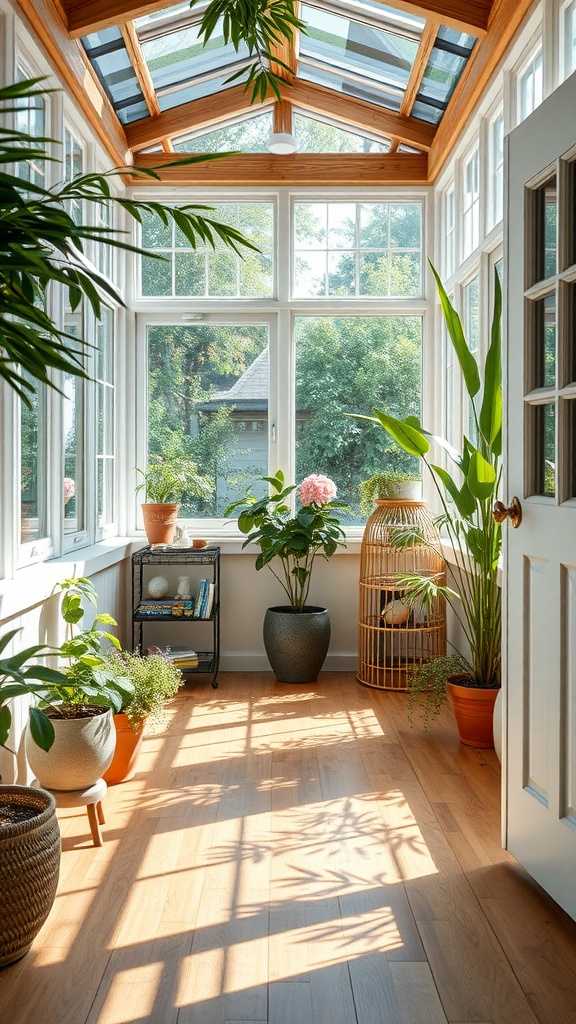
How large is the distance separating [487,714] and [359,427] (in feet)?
7.32

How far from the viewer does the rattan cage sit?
4.61m

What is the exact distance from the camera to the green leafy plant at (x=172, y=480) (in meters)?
4.91

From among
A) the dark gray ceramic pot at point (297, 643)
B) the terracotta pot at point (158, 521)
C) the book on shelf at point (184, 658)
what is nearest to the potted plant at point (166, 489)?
the terracotta pot at point (158, 521)

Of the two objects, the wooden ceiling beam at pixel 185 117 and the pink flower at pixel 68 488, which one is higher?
the wooden ceiling beam at pixel 185 117

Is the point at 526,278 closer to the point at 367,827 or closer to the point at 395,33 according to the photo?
the point at 367,827

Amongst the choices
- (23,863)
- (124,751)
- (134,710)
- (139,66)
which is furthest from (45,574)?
(139,66)

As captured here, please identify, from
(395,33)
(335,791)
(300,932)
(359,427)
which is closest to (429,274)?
(359,427)

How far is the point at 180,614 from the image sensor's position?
4.64m

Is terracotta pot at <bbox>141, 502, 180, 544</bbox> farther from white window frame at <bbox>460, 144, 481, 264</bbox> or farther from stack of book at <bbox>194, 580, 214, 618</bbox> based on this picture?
white window frame at <bbox>460, 144, 481, 264</bbox>

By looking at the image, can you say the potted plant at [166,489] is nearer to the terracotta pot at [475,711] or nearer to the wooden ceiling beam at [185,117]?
the wooden ceiling beam at [185,117]

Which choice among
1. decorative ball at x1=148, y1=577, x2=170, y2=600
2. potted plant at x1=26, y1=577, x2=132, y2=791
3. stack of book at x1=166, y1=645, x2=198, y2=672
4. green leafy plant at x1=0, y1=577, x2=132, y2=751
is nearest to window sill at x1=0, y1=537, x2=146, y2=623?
green leafy plant at x1=0, y1=577, x2=132, y2=751

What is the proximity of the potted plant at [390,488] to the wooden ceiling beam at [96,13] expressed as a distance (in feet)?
8.25

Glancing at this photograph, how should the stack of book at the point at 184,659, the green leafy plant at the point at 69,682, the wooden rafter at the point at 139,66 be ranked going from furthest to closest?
the stack of book at the point at 184,659, the wooden rafter at the point at 139,66, the green leafy plant at the point at 69,682

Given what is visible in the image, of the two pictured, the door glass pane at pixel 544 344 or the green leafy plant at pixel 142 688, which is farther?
the green leafy plant at pixel 142 688
